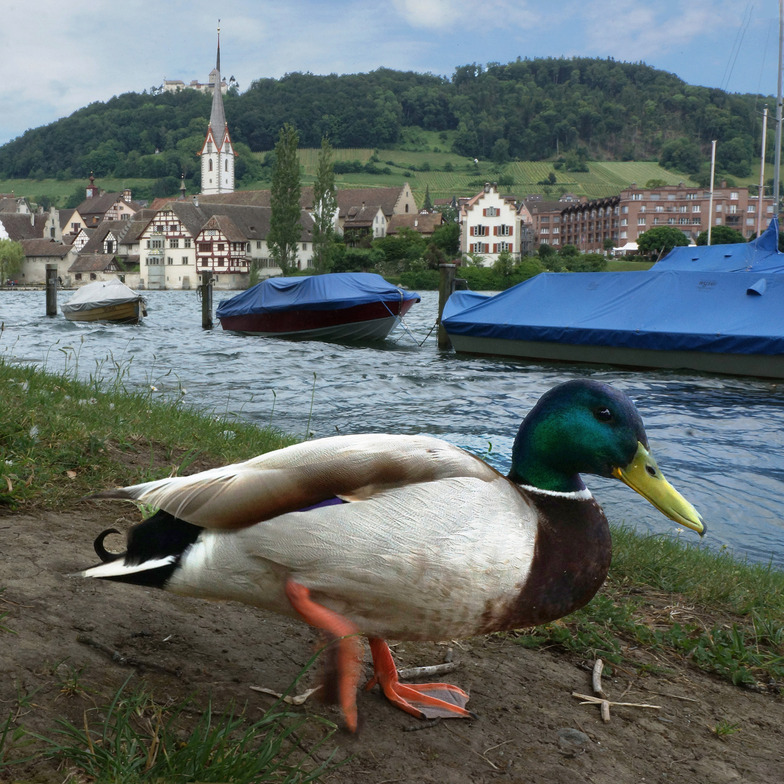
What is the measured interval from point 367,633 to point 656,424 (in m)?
9.09

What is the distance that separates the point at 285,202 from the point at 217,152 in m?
65.8

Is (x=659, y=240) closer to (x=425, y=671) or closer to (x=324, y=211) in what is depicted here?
(x=324, y=211)

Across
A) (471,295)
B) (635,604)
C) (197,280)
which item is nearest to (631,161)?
(197,280)

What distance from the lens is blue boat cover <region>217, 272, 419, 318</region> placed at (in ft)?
79.6

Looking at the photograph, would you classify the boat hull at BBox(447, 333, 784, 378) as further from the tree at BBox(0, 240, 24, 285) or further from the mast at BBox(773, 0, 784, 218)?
the tree at BBox(0, 240, 24, 285)

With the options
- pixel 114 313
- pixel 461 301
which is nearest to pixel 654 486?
pixel 461 301

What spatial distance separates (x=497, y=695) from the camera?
2.50 meters

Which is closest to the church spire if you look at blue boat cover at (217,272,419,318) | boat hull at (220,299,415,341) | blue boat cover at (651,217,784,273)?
blue boat cover at (217,272,419,318)

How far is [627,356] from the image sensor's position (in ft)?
54.8

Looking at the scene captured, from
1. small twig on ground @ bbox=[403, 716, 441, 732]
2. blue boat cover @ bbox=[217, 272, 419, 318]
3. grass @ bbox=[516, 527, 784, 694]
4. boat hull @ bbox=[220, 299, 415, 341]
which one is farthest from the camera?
boat hull @ bbox=[220, 299, 415, 341]

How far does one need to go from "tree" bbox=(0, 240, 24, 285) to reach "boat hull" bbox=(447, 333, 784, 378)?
269 ft

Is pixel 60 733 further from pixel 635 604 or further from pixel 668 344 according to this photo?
pixel 668 344

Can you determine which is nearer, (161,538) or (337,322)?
(161,538)

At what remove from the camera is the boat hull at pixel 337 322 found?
24.4 m
